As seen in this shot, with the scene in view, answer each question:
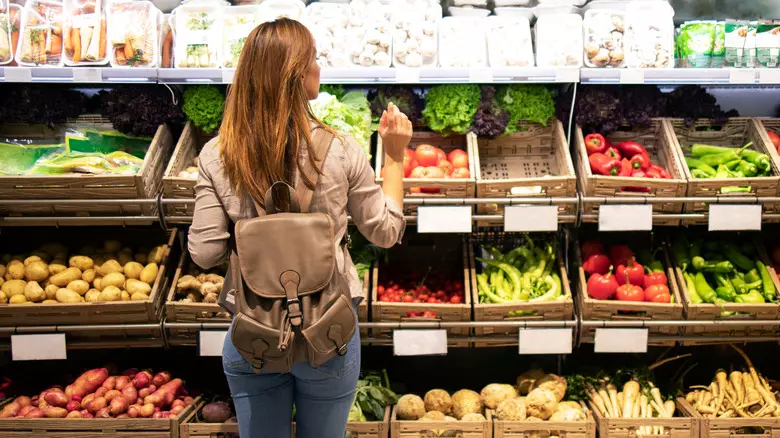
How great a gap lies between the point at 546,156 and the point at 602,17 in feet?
2.30

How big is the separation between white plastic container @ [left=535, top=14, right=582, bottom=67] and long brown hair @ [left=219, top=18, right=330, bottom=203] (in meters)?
1.65

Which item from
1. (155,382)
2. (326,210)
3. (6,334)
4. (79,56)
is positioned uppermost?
(79,56)

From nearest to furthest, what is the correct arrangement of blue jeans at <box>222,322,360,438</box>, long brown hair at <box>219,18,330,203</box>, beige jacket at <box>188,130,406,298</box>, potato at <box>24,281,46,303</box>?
long brown hair at <box>219,18,330,203</box> → beige jacket at <box>188,130,406,298</box> → blue jeans at <box>222,322,360,438</box> → potato at <box>24,281,46,303</box>

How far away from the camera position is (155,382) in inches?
141

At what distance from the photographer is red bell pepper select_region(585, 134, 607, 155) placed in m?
3.51

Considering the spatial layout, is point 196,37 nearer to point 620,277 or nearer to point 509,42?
point 509,42

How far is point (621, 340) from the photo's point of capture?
336cm

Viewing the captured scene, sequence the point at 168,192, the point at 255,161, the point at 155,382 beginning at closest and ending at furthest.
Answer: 1. the point at 255,161
2. the point at 168,192
3. the point at 155,382

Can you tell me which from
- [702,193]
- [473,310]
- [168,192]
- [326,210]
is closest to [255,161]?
[326,210]

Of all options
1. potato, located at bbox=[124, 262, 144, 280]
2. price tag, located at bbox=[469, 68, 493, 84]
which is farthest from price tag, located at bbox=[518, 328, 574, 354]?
potato, located at bbox=[124, 262, 144, 280]

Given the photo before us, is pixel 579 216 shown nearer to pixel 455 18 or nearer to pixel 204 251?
pixel 455 18

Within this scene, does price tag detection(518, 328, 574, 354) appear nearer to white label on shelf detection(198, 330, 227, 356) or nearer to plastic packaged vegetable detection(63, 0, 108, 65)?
white label on shelf detection(198, 330, 227, 356)

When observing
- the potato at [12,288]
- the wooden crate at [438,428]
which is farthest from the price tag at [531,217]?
the potato at [12,288]

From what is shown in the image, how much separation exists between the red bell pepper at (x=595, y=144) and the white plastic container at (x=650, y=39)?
14.2 inches
